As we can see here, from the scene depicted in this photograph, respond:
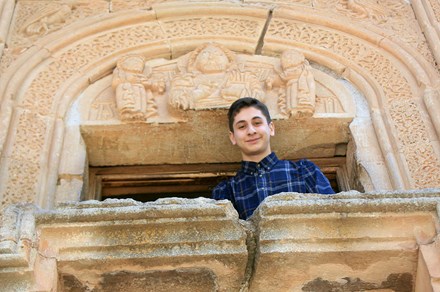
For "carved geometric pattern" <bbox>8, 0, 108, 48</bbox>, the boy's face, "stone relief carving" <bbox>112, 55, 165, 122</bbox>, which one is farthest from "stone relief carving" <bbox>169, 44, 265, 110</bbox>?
"carved geometric pattern" <bbox>8, 0, 108, 48</bbox>

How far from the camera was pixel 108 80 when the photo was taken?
5.62 metres

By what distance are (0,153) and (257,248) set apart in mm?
2074

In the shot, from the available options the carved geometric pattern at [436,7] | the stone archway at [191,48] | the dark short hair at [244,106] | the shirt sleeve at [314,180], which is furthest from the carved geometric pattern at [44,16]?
the carved geometric pattern at [436,7]

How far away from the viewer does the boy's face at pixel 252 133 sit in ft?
15.4

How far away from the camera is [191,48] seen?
5.89 m

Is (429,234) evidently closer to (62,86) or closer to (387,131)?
(387,131)

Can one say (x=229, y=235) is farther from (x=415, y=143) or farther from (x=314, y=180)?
(x=415, y=143)

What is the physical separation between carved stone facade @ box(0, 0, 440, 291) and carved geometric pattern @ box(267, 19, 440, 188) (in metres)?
0.01

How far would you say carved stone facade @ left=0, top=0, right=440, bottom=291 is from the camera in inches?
138

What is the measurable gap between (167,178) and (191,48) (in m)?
1.05

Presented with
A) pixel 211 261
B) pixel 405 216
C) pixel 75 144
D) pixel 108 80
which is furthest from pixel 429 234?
pixel 108 80

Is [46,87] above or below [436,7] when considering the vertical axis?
below

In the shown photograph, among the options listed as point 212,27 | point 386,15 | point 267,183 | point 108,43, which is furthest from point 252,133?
point 386,15

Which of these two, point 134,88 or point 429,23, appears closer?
point 134,88
